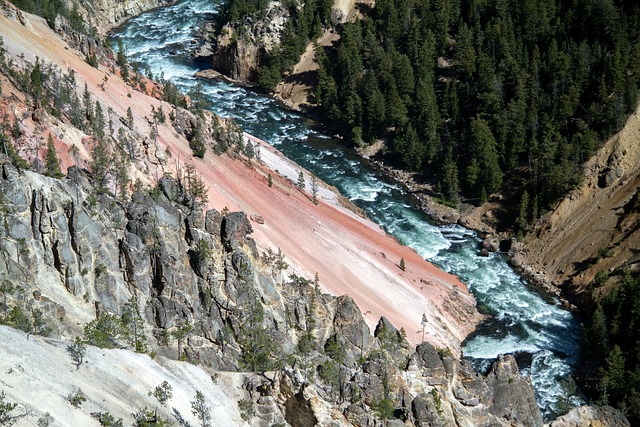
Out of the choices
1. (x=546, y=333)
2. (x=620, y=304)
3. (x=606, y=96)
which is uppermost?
(x=606, y=96)

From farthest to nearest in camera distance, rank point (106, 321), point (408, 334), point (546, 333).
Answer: point (546, 333), point (408, 334), point (106, 321)

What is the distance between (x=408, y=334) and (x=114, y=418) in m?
39.3

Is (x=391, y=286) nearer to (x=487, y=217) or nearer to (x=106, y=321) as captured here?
(x=487, y=217)

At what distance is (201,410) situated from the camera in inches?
2014

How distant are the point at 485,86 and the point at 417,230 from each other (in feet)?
92.9

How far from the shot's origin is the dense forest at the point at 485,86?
108m

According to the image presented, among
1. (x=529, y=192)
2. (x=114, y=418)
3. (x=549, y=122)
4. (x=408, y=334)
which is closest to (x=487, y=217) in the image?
(x=529, y=192)

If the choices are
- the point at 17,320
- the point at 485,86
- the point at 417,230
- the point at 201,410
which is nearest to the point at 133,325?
the point at 17,320

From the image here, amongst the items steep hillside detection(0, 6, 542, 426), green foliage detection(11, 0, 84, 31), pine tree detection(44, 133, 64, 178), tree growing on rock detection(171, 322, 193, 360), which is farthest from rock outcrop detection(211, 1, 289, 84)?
tree growing on rock detection(171, 322, 193, 360)

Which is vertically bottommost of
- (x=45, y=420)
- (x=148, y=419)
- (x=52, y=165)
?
(x=148, y=419)

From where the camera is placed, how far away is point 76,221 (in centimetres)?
6338

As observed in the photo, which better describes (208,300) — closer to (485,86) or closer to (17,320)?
(17,320)

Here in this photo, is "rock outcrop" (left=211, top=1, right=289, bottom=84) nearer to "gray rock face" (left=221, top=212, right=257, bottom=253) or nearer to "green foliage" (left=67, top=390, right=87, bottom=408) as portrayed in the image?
"gray rock face" (left=221, top=212, right=257, bottom=253)

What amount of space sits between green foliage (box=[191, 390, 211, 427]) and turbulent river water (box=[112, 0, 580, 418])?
36.5 meters
